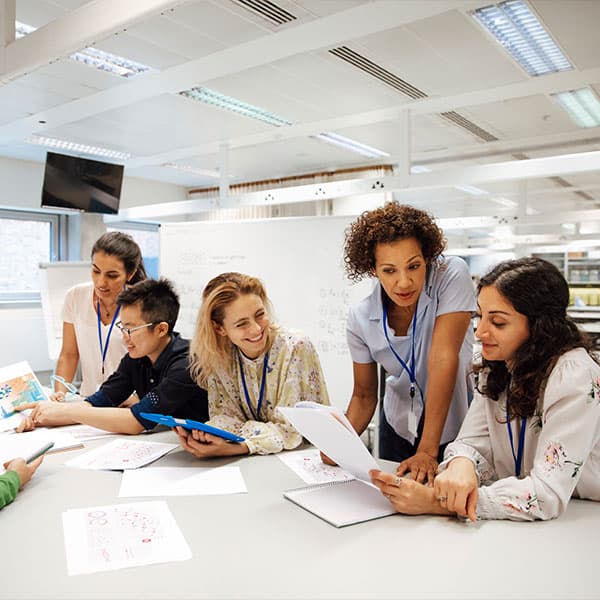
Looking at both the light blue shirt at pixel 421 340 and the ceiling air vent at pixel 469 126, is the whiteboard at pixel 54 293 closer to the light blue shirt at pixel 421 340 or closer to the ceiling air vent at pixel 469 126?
the ceiling air vent at pixel 469 126

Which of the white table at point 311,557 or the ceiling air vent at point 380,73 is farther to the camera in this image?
the ceiling air vent at point 380,73

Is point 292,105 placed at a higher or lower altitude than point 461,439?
higher

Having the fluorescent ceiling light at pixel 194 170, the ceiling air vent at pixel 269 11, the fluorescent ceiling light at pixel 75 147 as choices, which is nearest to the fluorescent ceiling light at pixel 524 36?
the ceiling air vent at pixel 269 11

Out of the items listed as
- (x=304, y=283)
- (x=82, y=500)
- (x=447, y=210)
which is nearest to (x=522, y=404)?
(x=82, y=500)

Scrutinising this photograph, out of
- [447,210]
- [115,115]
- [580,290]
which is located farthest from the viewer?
[447,210]

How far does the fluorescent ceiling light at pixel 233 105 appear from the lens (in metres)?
4.01

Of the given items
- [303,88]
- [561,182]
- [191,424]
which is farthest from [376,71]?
[561,182]

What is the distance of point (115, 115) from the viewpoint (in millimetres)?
4477

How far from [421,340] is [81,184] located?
13.5 feet

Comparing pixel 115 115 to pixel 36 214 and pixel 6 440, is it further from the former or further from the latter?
pixel 6 440

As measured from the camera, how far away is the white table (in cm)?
90

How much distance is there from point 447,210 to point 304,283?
671 cm

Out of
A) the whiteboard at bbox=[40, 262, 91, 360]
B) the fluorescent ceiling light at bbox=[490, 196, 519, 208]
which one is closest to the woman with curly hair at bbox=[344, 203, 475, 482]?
the whiteboard at bbox=[40, 262, 91, 360]

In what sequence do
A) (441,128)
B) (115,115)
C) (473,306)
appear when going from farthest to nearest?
1. (441,128)
2. (115,115)
3. (473,306)
